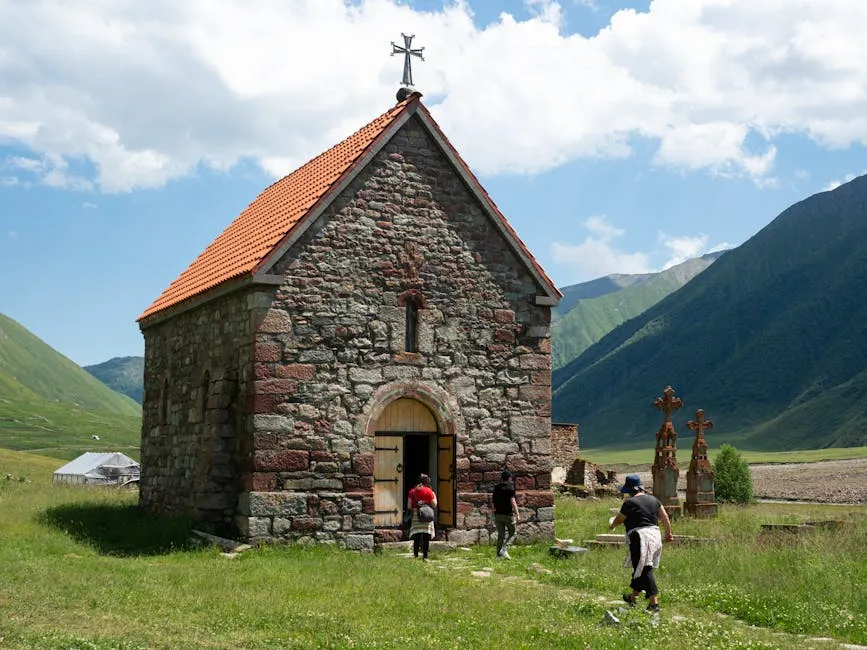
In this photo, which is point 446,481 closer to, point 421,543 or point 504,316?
point 421,543

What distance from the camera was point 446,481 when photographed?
720 inches

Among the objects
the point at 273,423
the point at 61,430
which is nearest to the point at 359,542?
the point at 273,423

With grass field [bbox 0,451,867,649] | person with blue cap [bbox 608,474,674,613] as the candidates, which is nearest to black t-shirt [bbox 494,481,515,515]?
grass field [bbox 0,451,867,649]

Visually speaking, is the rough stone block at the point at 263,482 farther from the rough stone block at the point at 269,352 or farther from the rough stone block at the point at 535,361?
the rough stone block at the point at 535,361

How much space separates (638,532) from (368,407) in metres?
7.02

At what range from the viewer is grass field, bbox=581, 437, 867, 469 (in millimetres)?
73188

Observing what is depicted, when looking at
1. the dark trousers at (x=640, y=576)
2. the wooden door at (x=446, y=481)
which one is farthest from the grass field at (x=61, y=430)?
the dark trousers at (x=640, y=576)

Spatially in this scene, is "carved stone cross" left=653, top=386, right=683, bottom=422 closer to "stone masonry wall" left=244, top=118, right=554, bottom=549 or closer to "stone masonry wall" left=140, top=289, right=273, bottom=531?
"stone masonry wall" left=244, top=118, right=554, bottom=549

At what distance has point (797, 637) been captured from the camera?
399 inches

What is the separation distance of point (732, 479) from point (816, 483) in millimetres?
14674

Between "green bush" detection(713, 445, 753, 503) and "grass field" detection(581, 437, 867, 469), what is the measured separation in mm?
30087

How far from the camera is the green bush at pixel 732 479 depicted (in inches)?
1212

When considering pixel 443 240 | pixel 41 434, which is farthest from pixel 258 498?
pixel 41 434

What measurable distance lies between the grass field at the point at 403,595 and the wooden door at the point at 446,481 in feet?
2.73
